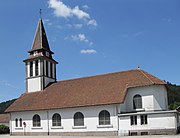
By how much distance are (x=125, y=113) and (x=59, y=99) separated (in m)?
10.1

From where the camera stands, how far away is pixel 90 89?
38.0m

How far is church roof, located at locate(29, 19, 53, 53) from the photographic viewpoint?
4666cm

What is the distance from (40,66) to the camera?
44.8 metres

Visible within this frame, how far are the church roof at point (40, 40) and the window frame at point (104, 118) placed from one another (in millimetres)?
16838

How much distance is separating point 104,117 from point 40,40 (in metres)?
19.3

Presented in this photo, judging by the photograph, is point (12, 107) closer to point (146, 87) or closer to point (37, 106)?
point (37, 106)

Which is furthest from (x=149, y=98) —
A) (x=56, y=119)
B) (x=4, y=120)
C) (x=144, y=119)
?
(x=4, y=120)

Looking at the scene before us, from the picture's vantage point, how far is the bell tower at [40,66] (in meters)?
44.8

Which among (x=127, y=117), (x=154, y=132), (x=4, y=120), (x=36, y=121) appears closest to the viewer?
(x=154, y=132)

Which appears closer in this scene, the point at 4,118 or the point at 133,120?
the point at 133,120

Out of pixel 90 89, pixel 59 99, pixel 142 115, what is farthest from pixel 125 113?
pixel 59 99

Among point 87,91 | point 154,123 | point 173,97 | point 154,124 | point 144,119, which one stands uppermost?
point 173,97

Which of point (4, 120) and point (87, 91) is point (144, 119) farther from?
point (4, 120)

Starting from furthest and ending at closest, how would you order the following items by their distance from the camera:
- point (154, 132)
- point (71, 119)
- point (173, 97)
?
point (173, 97) → point (71, 119) → point (154, 132)
